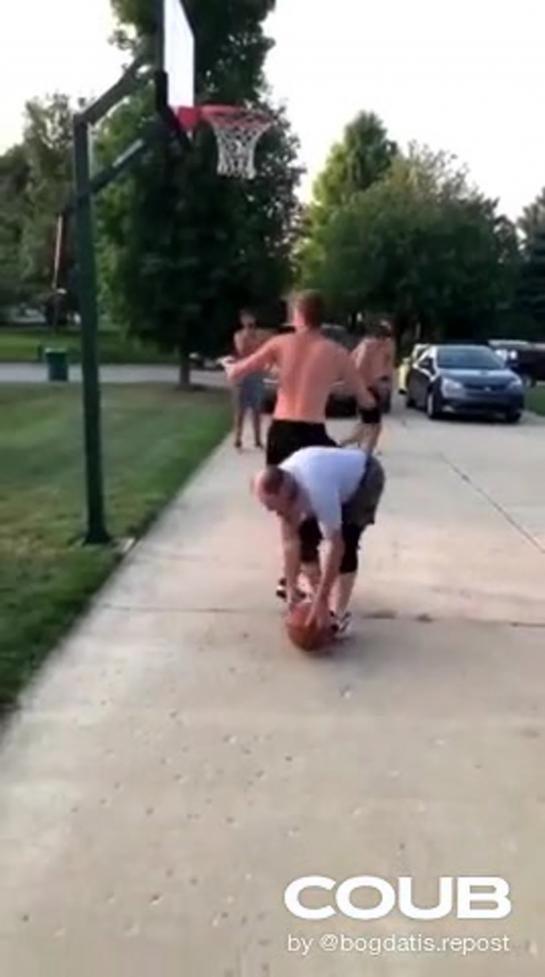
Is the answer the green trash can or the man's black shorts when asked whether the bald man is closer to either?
the man's black shorts

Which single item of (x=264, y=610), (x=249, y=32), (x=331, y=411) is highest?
(x=249, y=32)

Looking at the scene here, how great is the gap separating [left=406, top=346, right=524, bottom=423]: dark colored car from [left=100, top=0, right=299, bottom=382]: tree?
514 cm

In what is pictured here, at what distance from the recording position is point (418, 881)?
4172 millimetres

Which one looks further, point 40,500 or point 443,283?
point 443,283

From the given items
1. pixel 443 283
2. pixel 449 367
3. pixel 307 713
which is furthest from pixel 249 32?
pixel 307 713

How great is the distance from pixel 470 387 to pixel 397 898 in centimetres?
2211

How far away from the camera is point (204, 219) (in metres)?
30.4

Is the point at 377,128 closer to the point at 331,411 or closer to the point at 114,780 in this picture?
the point at 331,411

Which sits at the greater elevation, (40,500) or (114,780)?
(114,780)

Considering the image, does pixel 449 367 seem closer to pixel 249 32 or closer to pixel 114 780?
pixel 249 32

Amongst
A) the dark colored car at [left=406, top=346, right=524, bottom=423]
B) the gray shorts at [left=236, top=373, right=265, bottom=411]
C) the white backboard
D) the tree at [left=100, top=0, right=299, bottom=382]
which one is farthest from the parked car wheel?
the white backboard

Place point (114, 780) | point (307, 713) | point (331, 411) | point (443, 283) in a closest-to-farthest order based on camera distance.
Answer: point (114, 780) → point (307, 713) → point (331, 411) → point (443, 283)

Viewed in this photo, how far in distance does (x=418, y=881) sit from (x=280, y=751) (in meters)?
1.22

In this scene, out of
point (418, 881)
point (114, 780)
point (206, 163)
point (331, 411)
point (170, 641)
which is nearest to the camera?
point (418, 881)
